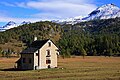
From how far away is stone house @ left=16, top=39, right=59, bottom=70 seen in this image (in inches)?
2965

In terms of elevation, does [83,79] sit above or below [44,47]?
below

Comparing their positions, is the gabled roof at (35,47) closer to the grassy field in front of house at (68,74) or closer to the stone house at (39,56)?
the stone house at (39,56)

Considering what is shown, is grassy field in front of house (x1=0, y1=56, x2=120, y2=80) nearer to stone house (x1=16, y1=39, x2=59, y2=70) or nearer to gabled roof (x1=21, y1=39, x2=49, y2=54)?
stone house (x1=16, y1=39, x2=59, y2=70)

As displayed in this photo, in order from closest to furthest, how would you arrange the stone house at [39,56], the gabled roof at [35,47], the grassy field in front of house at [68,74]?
the grassy field in front of house at [68,74], the stone house at [39,56], the gabled roof at [35,47]

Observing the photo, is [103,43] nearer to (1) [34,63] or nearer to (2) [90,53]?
(2) [90,53]

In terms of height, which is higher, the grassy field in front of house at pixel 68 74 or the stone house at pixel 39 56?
the stone house at pixel 39 56

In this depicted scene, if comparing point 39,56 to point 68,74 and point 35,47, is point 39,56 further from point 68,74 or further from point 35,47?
point 68,74

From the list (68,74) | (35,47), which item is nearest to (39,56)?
(35,47)

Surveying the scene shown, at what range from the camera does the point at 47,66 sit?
253ft

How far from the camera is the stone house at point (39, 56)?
75.3 m

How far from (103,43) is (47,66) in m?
124

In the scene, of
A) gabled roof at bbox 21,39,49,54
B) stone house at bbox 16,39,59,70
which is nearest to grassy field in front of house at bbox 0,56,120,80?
stone house at bbox 16,39,59,70

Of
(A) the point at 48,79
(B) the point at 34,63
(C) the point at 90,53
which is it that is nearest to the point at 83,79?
(A) the point at 48,79

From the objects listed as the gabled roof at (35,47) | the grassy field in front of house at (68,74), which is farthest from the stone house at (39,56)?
the grassy field in front of house at (68,74)
